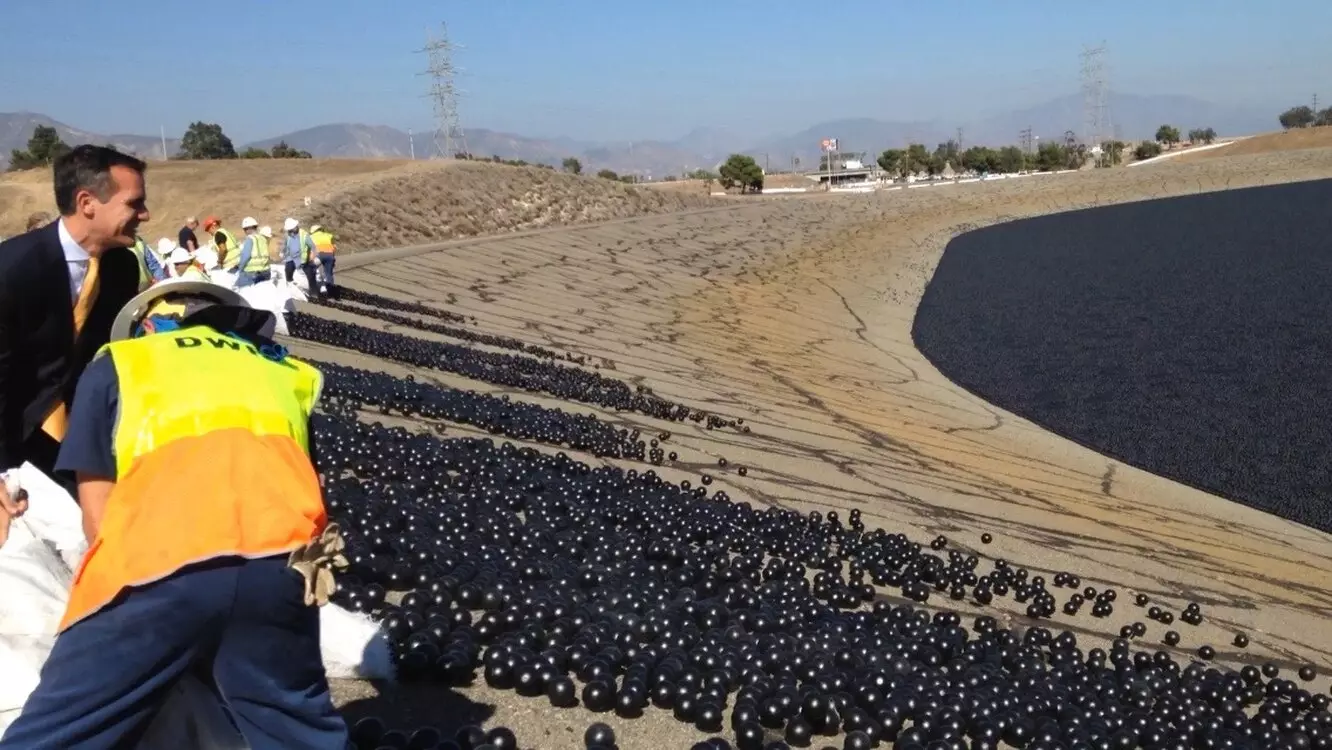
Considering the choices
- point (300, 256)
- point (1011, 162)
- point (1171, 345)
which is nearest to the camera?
point (300, 256)

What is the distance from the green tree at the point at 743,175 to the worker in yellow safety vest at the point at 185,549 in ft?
330

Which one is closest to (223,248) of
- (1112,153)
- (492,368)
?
(492,368)

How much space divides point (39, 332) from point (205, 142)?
99828 millimetres

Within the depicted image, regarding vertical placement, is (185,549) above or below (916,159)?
below

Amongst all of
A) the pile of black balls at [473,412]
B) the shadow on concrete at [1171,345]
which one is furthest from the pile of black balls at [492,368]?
the shadow on concrete at [1171,345]

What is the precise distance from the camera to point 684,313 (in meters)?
31.9

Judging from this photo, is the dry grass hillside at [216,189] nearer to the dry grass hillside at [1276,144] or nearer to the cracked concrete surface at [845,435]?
the cracked concrete surface at [845,435]

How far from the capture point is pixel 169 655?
3209mm

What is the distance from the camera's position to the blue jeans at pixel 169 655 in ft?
10.3

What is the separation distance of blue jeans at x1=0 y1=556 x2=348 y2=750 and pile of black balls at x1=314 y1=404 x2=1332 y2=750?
2.69m

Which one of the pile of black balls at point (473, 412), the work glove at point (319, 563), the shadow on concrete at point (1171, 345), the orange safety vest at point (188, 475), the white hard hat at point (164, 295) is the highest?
the white hard hat at point (164, 295)

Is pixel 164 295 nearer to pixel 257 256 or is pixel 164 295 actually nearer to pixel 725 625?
pixel 725 625

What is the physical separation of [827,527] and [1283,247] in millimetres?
38293

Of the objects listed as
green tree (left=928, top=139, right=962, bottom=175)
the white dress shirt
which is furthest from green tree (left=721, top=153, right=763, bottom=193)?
the white dress shirt
